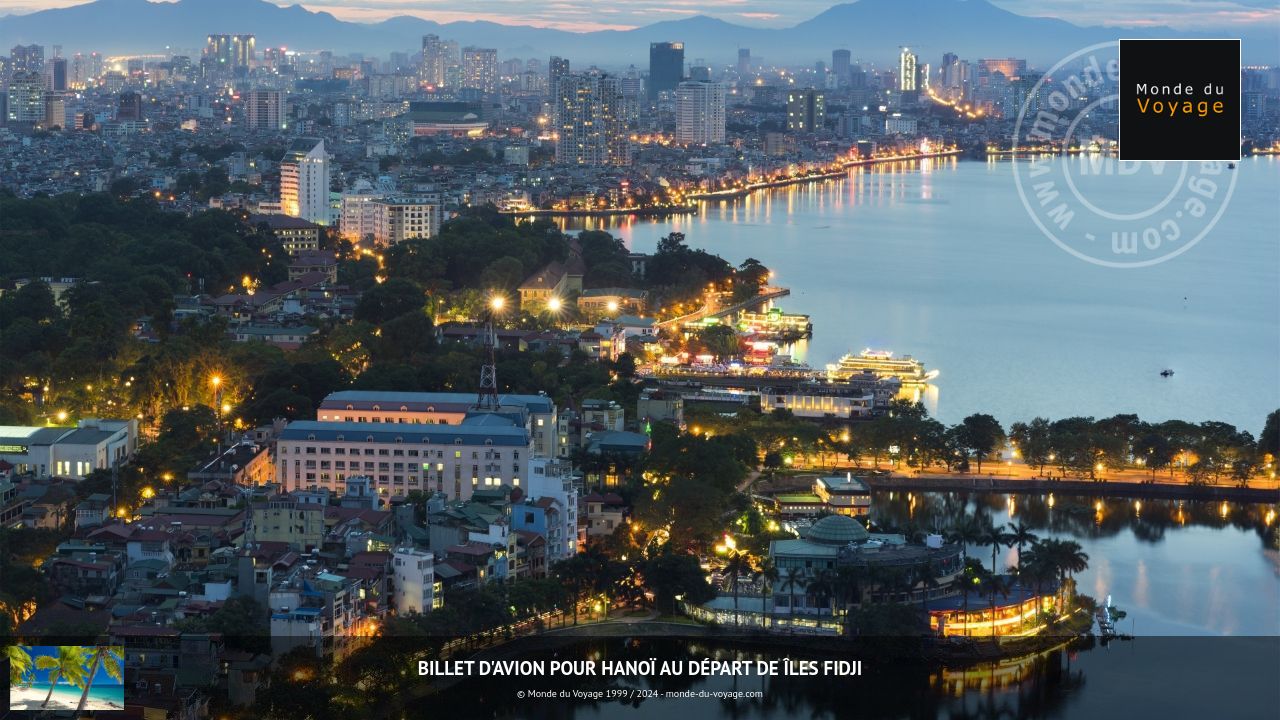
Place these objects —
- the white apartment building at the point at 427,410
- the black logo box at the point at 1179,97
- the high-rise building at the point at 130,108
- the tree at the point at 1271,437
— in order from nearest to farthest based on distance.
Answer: the black logo box at the point at 1179,97, the white apartment building at the point at 427,410, the tree at the point at 1271,437, the high-rise building at the point at 130,108

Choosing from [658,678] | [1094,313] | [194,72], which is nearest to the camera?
[658,678]

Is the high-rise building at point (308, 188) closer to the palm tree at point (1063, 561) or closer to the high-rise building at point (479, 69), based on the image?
the palm tree at point (1063, 561)

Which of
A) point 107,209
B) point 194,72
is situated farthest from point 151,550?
point 194,72

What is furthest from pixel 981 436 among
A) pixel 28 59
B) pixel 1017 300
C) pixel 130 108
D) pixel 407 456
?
pixel 28 59

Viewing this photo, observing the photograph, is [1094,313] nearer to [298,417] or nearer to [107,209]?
[298,417]

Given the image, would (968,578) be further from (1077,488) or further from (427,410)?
(427,410)

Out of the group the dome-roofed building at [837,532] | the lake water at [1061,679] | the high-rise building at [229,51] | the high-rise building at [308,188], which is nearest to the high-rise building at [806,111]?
the high-rise building at [229,51]
